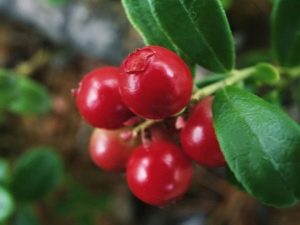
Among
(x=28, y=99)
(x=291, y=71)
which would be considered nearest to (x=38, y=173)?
(x=28, y=99)

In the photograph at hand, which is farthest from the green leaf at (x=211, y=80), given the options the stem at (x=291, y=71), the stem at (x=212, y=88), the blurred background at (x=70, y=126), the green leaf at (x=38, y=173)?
the green leaf at (x=38, y=173)

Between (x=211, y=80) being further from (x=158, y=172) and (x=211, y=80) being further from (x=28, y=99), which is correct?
(x=28, y=99)

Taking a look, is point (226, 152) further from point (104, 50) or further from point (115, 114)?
point (104, 50)

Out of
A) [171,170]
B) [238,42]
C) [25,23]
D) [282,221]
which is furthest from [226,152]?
[25,23]

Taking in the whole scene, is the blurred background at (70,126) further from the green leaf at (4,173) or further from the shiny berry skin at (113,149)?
the shiny berry skin at (113,149)

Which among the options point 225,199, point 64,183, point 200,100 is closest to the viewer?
point 200,100

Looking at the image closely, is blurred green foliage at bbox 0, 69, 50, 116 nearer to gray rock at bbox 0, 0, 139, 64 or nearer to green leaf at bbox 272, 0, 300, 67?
gray rock at bbox 0, 0, 139, 64

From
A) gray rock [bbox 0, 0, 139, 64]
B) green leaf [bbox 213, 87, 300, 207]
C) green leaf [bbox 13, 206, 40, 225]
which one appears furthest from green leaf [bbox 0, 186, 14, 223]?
green leaf [bbox 213, 87, 300, 207]
